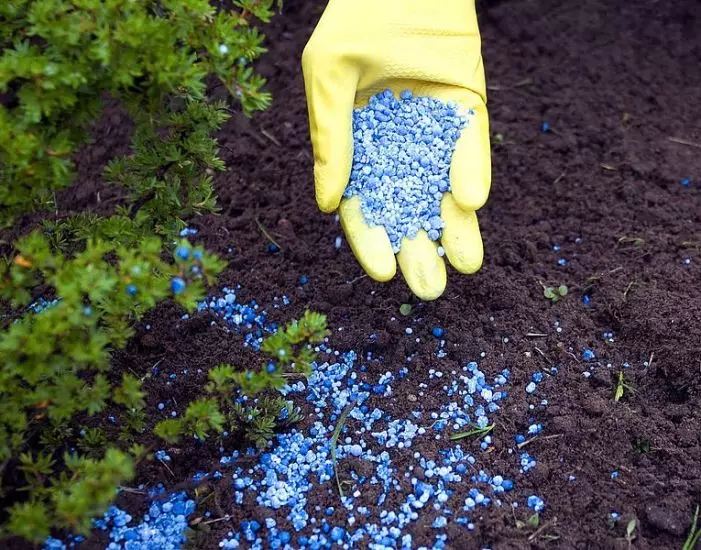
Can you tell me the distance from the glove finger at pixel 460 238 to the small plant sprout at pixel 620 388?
0.55m

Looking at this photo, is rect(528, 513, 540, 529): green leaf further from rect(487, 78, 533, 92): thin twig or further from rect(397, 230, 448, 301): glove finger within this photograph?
rect(487, 78, 533, 92): thin twig

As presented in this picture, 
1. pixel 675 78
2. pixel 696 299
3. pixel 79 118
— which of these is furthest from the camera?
pixel 675 78

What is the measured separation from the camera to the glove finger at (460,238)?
260 cm

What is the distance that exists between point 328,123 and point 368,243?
1.25 feet

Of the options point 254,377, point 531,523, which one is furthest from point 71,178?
point 531,523

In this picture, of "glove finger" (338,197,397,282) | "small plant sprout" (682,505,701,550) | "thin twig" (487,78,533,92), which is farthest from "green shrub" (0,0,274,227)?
"thin twig" (487,78,533,92)

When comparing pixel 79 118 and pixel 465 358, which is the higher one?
pixel 79 118

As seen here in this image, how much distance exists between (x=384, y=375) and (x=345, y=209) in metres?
0.54

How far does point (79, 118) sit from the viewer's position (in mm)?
1993

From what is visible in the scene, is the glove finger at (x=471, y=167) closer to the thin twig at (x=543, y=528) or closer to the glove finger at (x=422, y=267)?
the glove finger at (x=422, y=267)

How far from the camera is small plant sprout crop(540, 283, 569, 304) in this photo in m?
2.88

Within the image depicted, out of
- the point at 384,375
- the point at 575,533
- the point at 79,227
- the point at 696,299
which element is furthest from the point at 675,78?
the point at 79,227

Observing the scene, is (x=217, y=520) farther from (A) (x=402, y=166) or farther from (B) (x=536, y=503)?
(A) (x=402, y=166)

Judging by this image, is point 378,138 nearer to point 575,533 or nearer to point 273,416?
point 273,416
